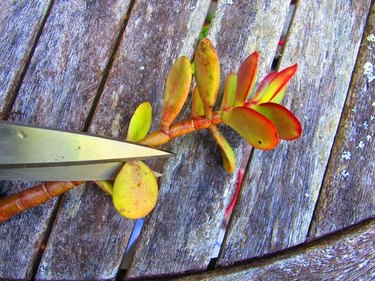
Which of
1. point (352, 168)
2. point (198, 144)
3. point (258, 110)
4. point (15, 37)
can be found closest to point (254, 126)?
point (258, 110)

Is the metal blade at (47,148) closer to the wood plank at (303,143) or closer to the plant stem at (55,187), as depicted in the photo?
the plant stem at (55,187)

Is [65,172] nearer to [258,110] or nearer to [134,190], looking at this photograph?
[134,190]

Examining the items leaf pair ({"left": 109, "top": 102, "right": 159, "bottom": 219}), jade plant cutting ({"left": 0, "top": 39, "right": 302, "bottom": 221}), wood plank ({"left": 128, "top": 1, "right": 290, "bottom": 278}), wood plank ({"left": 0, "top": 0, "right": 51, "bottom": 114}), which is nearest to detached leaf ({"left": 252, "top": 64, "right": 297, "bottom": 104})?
jade plant cutting ({"left": 0, "top": 39, "right": 302, "bottom": 221})

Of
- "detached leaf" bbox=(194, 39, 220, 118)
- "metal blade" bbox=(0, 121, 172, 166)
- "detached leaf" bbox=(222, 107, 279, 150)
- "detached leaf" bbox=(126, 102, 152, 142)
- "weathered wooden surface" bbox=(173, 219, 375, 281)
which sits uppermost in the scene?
"detached leaf" bbox=(194, 39, 220, 118)

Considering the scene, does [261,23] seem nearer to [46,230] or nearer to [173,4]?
[173,4]

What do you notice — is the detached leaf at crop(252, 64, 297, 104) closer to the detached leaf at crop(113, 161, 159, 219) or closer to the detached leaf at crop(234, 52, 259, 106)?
the detached leaf at crop(234, 52, 259, 106)
